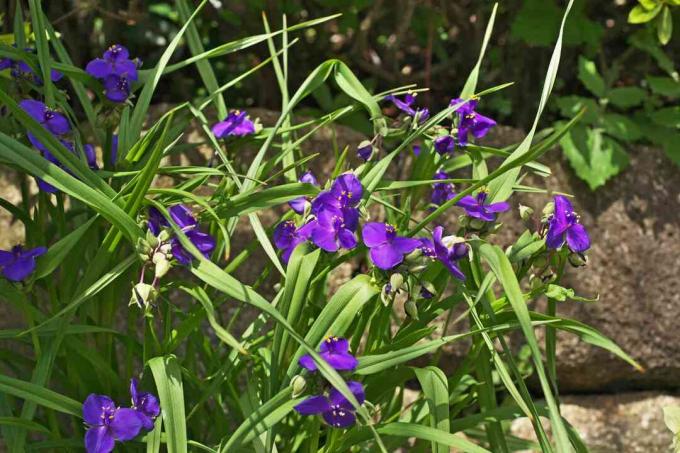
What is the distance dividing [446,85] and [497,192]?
1.21 metres

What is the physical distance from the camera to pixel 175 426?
1.16m

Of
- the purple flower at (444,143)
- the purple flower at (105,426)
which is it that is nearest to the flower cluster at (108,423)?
the purple flower at (105,426)

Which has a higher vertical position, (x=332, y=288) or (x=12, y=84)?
(x=12, y=84)

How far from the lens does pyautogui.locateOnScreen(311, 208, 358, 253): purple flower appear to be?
120 cm

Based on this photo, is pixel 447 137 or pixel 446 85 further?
pixel 446 85

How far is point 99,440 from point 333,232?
430 millimetres

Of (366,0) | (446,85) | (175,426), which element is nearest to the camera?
(175,426)

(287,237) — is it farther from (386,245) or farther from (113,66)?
(113,66)

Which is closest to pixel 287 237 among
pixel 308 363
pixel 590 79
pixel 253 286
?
pixel 253 286

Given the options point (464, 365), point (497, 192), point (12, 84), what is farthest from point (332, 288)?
point (12, 84)

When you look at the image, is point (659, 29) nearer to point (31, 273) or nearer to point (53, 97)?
point (53, 97)

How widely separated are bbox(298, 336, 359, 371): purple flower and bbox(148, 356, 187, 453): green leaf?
18cm

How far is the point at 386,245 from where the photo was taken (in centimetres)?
119

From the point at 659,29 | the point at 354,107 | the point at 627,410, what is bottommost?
the point at 627,410
